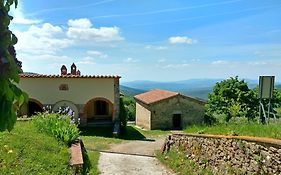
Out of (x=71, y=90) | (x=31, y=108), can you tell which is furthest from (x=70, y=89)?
(x=31, y=108)

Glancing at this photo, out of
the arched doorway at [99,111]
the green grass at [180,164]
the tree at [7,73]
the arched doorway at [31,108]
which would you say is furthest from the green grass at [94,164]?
the arched doorway at [99,111]

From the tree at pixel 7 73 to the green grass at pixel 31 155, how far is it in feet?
18.3

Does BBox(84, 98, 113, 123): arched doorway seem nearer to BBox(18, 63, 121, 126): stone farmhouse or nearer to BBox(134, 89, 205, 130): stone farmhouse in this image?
BBox(18, 63, 121, 126): stone farmhouse

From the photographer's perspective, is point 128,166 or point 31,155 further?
point 128,166

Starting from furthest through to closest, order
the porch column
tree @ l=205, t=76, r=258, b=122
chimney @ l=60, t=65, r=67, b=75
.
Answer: tree @ l=205, t=76, r=258, b=122, chimney @ l=60, t=65, r=67, b=75, the porch column

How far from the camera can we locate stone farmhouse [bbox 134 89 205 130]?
102 ft

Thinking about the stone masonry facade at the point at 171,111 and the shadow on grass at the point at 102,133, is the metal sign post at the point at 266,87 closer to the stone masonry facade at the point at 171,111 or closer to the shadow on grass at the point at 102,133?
the shadow on grass at the point at 102,133

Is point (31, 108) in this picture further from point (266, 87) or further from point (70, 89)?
point (266, 87)

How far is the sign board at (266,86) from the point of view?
34.5 ft

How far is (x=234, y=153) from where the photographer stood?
337 inches

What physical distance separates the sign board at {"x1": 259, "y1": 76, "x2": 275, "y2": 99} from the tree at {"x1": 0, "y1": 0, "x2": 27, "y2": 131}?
9.64m

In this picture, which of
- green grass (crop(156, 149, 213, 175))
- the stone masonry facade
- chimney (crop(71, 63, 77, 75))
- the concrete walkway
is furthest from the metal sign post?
the stone masonry facade

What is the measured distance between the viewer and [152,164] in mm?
12820

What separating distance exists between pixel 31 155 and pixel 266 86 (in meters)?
7.59
